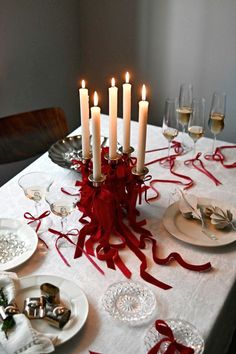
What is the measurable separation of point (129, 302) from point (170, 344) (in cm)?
13

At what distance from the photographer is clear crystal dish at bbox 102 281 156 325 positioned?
837 mm

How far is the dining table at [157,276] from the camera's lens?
0.80m

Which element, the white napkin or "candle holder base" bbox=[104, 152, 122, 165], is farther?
"candle holder base" bbox=[104, 152, 122, 165]

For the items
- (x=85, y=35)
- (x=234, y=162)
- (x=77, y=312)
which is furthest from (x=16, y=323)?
(x=85, y=35)

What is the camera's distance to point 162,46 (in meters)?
2.30

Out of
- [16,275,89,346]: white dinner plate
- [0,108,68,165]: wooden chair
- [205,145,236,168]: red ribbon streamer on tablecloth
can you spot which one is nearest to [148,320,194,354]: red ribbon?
[16,275,89,346]: white dinner plate

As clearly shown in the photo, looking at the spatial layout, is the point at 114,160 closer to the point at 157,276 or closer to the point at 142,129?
the point at 142,129

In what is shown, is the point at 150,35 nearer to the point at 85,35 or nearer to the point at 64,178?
the point at 85,35

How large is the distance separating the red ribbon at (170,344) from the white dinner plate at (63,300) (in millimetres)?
139

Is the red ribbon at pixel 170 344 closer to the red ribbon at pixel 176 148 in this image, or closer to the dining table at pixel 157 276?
the dining table at pixel 157 276

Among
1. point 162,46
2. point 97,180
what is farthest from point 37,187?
point 162,46

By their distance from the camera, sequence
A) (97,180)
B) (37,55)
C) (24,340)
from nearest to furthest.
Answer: (24,340)
(97,180)
(37,55)

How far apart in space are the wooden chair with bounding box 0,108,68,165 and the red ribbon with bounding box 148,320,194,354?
3.45 ft

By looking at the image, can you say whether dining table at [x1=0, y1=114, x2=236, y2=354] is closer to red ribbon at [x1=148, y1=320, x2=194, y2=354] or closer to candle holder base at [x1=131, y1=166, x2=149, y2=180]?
red ribbon at [x1=148, y1=320, x2=194, y2=354]
